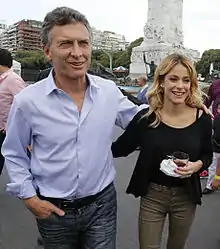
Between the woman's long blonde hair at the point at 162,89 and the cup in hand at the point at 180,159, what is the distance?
227mm

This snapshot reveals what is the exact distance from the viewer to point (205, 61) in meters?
65.4

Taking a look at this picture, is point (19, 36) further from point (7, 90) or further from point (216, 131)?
point (216, 131)

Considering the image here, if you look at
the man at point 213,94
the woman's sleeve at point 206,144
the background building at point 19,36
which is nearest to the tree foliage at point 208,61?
the background building at point 19,36

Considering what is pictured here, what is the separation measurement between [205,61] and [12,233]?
6448 cm

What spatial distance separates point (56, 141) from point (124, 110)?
0.49 m

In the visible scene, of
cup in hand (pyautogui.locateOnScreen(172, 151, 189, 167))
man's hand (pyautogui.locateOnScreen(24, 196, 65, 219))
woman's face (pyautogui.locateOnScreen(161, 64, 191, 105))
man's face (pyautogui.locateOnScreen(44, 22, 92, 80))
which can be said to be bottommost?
man's hand (pyautogui.locateOnScreen(24, 196, 65, 219))

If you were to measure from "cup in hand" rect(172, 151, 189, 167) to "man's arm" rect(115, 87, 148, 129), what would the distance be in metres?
0.34

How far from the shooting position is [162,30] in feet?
102

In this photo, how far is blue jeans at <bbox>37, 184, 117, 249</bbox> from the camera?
2068 mm

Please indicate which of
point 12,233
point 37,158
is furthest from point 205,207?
point 37,158

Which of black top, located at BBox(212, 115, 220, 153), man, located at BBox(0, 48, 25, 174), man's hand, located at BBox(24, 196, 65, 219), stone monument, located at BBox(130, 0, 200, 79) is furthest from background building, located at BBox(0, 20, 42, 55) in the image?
man's hand, located at BBox(24, 196, 65, 219)

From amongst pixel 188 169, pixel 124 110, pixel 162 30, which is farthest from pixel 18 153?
pixel 162 30

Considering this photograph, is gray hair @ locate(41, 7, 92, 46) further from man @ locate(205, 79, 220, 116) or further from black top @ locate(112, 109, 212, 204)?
man @ locate(205, 79, 220, 116)

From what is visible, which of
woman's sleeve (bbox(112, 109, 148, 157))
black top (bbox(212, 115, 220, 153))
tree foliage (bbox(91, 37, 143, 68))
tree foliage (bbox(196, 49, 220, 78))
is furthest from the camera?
tree foliage (bbox(91, 37, 143, 68))
